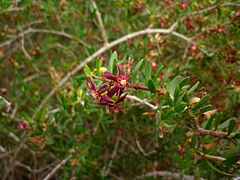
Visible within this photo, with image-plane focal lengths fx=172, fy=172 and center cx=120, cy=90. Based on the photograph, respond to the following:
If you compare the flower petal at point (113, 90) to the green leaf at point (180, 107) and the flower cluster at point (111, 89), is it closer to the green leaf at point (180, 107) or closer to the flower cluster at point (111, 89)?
the flower cluster at point (111, 89)

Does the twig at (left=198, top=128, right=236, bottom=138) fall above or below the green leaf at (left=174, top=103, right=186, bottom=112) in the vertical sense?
below

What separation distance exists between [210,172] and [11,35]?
2183 millimetres

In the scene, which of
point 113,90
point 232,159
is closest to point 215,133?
point 232,159

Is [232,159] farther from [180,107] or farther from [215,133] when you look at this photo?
[180,107]

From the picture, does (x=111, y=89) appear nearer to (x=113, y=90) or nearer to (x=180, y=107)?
(x=113, y=90)

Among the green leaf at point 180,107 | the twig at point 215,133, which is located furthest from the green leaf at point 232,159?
the green leaf at point 180,107

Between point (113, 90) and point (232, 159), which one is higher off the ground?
point (113, 90)

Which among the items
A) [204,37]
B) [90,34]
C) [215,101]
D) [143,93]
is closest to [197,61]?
[204,37]

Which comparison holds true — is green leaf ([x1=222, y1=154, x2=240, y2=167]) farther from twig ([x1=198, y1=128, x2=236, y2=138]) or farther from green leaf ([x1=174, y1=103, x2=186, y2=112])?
green leaf ([x1=174, y1=103, x2=186, y2=112])

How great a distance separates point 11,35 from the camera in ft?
6.15

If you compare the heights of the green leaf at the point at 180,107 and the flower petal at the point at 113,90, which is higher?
the flower petal at the point at 113,90

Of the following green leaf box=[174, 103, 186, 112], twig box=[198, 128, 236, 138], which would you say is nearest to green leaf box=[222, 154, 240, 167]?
twig box=[198, 128, 236, 138]

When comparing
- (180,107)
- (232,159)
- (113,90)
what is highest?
(113,90)

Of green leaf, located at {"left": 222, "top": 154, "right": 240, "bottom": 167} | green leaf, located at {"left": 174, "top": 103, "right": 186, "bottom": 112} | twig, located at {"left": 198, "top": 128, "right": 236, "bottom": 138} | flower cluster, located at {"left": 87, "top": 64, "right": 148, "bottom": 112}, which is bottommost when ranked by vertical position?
green leaf, located at {"left": 222, "top": 154, "right": 240, "bottom": 167}
